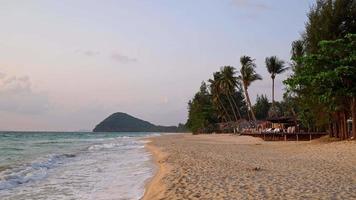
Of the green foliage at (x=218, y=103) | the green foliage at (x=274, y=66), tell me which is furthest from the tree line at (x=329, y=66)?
the green foliage at (x=218, y=103)

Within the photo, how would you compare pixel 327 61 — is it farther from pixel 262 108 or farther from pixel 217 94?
pixel 262 108

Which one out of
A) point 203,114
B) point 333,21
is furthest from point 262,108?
point 333,21

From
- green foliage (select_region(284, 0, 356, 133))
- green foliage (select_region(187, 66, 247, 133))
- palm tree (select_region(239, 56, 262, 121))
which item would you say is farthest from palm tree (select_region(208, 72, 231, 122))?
green foliage (select_region(284, 0, 356, 133))

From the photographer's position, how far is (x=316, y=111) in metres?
30.2

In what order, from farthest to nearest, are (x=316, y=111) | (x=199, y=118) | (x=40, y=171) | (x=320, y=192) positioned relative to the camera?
1. (x=199, y=118)
2. (x=316, y=111)
3. (x=40, y=171)
4. (x=320, y=192)

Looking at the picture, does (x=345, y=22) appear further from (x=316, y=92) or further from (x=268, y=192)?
(x=268, y=192)

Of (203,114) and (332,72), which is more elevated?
(203,114)

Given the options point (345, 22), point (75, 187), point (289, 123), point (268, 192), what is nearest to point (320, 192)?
point (268, 192)

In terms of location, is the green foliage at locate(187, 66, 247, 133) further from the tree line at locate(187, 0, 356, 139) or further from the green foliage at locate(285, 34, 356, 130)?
the green foliage at locate(285, 34, 356, 130)

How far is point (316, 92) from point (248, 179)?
14807mm

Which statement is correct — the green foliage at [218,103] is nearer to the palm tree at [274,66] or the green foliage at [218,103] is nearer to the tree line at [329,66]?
the palm tree at [274,66]

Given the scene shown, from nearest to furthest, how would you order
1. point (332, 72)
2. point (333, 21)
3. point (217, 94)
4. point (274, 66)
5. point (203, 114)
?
point (332, 72), point (333, 21), point (274, 66), point (217, 94), point (203, 114)

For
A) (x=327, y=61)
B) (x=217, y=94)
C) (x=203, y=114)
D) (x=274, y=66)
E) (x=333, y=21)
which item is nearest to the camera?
(x=327, y=61)

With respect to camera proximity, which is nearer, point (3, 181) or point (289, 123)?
point (3, 181)
